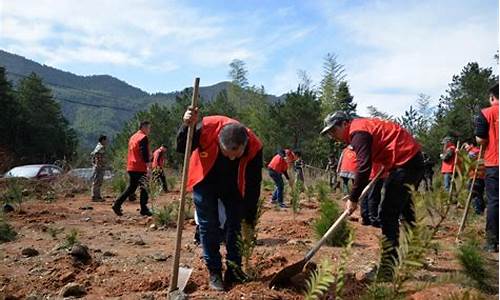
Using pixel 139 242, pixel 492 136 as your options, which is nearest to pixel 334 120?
pixel 492 136

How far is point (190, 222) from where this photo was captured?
764cm

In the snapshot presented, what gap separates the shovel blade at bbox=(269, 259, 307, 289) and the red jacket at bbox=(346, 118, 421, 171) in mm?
1146

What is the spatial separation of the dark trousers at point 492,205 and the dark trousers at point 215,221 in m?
2.77

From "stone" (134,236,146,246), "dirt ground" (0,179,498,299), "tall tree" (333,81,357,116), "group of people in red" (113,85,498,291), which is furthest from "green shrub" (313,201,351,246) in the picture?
"tall tree" (333,81,357,116)

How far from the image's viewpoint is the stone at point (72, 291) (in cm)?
396

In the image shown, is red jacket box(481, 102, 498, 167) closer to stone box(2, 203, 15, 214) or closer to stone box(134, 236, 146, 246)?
stone box(134, 236, 146, 246)

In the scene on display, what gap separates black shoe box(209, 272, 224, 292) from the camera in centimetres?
382

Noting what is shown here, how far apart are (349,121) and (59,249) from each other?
332 cm

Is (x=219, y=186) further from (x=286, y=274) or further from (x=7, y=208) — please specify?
(x=7, y=208)

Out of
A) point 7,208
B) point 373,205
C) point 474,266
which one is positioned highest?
point 373,205

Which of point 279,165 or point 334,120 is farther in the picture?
point 279,165

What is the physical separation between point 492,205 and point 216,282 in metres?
3.05

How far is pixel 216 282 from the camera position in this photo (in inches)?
152

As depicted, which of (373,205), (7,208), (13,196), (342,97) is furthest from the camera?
A: (342,97)
